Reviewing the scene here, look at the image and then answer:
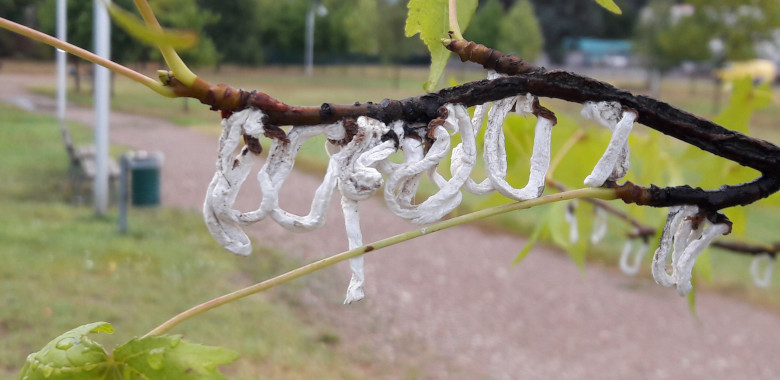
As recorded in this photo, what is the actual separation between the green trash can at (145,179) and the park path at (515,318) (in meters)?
0.11

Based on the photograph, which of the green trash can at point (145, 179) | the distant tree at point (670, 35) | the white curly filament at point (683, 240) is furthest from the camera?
the distant tree at point (670, 35)

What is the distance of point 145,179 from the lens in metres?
2.42

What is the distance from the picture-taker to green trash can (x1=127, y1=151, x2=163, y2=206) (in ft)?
7.77

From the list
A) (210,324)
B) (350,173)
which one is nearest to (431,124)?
(350,173)

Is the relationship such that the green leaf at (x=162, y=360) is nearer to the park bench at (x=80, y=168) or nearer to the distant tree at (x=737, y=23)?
the park bench at (x=80, y=168)

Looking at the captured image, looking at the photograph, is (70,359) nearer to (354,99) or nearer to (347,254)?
(347,254)

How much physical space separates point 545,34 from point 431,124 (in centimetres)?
892

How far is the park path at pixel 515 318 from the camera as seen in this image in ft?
5.03

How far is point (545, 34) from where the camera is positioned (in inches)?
342

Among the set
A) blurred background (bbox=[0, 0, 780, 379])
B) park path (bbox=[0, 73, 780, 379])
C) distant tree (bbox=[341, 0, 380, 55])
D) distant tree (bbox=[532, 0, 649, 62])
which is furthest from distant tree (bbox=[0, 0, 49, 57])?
distant tree (bbox=[532, 0, 649, 62])

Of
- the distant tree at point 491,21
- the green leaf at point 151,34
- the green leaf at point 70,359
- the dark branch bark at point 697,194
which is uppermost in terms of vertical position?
the distant tree at point 491,21

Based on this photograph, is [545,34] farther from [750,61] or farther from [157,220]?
[157,220]

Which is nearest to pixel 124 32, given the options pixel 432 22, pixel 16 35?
pixel 16 35

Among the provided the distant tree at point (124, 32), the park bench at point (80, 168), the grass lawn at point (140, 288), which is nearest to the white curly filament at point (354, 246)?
the grass lawn at point (140, 288)
